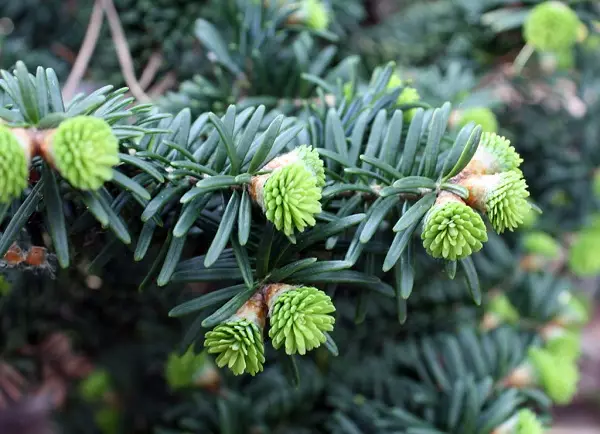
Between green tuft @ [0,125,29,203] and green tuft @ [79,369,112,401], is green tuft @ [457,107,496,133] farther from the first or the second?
green tuft @ [79,369,112,401]

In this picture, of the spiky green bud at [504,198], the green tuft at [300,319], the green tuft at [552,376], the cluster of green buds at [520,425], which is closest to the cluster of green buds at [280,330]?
the green tuft at [300,319]

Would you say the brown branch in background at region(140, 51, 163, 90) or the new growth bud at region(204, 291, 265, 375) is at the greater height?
the brown branch in background at region(140, 51, 163, 90)

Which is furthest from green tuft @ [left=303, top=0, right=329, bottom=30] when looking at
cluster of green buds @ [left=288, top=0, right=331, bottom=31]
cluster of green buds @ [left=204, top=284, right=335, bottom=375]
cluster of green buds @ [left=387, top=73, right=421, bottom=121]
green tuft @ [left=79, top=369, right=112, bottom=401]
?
green tuft @ [left=79, top=369, right=112, bottom=401]

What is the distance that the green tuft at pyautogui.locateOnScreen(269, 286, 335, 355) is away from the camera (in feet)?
1.20

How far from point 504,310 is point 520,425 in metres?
0.24

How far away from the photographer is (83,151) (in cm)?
32

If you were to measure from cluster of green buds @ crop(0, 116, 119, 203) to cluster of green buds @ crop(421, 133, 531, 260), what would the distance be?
7.9 inches

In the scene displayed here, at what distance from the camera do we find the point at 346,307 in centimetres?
71

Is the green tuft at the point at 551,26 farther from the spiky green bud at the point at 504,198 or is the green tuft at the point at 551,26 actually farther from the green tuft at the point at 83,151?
the green tuft at the point at 83,151

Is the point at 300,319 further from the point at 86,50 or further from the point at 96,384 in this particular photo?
the point at 96,384

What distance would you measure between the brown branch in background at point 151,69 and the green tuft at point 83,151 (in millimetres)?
432

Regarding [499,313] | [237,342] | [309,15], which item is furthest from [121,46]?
[499,313]

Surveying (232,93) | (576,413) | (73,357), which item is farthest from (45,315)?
(576,413)

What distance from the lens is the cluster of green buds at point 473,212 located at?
1.19 feet
